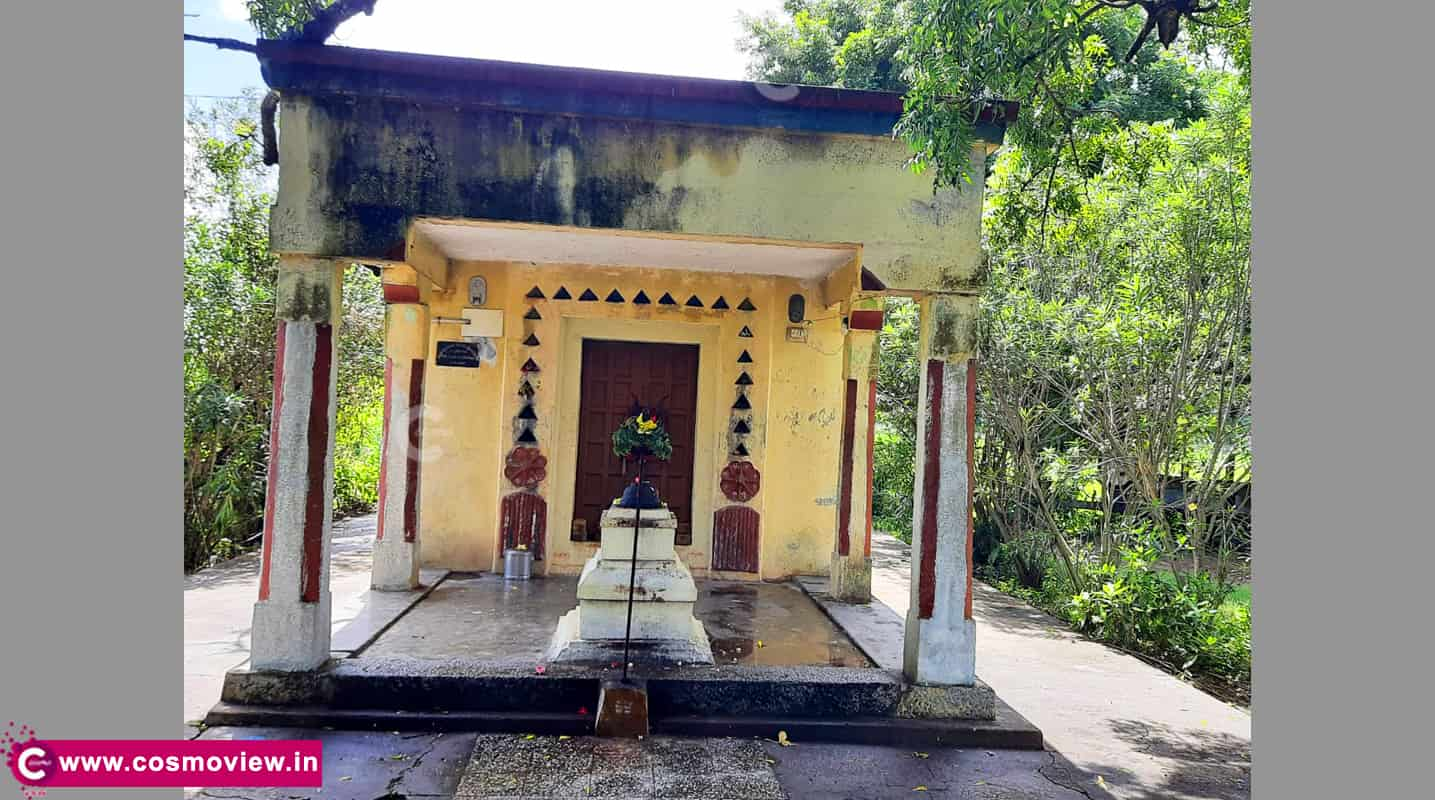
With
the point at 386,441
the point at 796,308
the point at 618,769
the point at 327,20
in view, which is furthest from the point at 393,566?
the point at 327,20

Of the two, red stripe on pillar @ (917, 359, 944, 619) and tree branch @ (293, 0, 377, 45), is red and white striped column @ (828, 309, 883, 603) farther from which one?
tree branch @ (293, 0, 377, 45)

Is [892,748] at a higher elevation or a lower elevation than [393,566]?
lower

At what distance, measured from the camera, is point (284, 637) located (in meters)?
5.07

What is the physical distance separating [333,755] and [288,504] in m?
1.36

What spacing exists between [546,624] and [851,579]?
103 inches

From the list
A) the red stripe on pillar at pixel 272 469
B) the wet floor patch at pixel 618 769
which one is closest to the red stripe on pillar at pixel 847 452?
the wet floor patch at pixel 618 769

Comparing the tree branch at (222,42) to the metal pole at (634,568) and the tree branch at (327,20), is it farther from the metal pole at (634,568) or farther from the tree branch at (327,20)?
the metal pole at (634,568)

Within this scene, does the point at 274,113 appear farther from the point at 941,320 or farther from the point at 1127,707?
the point at 1127,707

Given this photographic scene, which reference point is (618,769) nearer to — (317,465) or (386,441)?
(317,465)

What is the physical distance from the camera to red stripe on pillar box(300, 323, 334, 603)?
16.8 ft

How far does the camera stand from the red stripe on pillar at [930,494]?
17.7 feet

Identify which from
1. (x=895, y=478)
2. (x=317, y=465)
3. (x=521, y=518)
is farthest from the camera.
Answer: (x=895, y=478)

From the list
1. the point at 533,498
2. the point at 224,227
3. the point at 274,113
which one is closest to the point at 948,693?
the point at 533,498

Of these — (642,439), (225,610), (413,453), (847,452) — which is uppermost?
(642,439)
